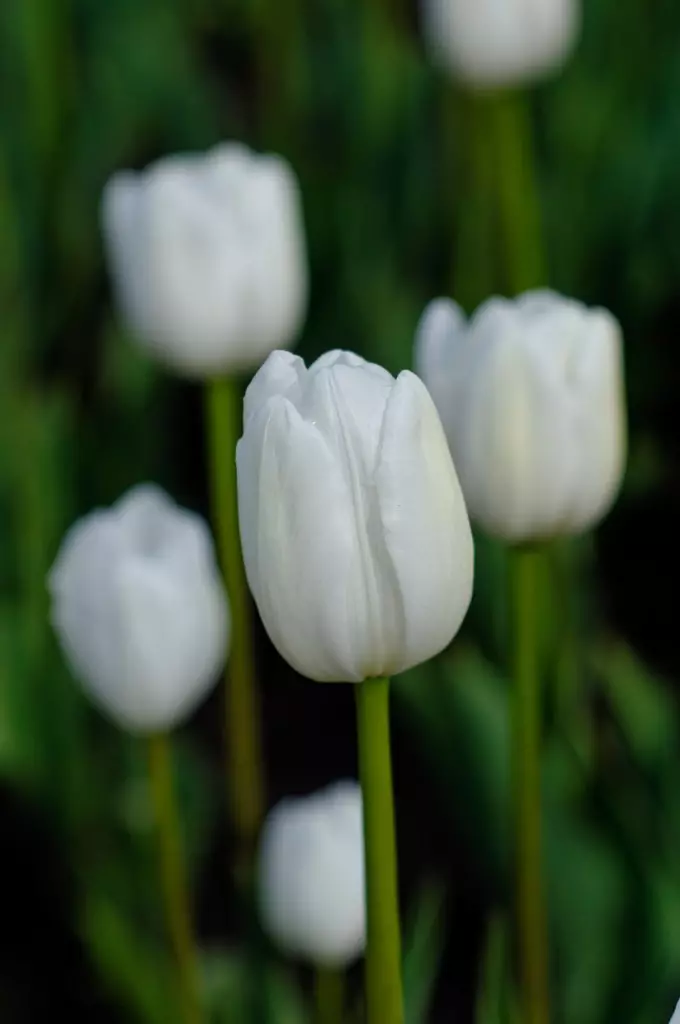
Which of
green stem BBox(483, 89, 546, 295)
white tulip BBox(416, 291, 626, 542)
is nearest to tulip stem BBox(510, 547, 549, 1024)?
white tulip BBox(416, 291, 626, 542)

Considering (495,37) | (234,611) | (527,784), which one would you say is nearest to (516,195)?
(495,37)

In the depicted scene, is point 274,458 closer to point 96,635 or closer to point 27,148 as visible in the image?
point 96,635

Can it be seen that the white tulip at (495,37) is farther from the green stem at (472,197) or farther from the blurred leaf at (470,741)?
the blurred leaf at (470,741)

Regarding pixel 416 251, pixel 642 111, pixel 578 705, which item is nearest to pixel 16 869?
pixel 578 705

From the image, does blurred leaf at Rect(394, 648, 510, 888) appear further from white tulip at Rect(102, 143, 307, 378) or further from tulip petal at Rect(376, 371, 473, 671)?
tulip petal at Rect(376, 371, 473, 671)

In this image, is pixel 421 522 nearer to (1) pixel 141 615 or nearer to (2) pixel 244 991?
(1) pixel 141 615

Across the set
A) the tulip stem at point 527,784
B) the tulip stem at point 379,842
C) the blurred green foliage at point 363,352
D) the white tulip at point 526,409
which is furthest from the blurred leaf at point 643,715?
the tulip stem at point 379,842
